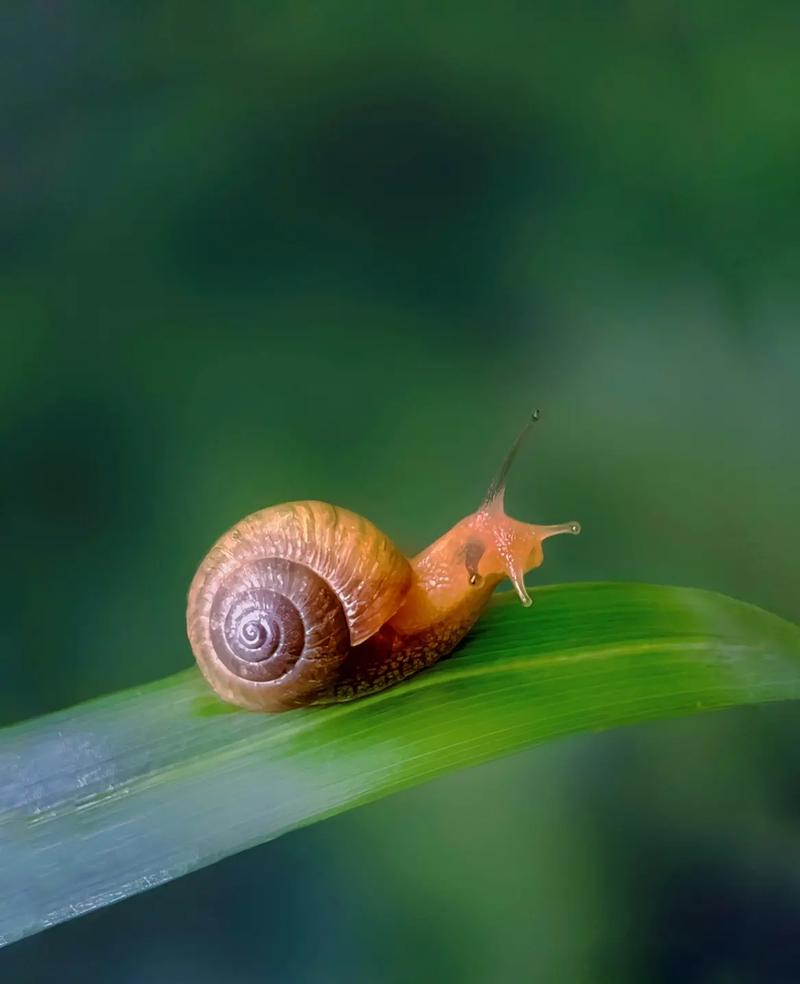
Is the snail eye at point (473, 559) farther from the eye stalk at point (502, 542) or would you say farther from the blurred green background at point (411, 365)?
the blurred green background at point (411, 365)

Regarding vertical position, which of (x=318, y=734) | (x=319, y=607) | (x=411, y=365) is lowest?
Answer: (x=318, y=734)

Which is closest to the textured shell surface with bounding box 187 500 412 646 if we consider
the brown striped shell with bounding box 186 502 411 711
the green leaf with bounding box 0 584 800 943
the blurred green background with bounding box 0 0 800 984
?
the brown striped shell with bounding box 186 502 411 711

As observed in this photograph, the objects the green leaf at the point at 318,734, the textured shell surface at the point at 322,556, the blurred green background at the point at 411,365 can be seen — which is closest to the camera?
the green leaf at the point at 318,734

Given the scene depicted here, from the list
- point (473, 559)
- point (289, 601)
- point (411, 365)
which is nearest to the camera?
point (289, 601)

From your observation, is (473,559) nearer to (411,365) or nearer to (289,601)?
(289,601)

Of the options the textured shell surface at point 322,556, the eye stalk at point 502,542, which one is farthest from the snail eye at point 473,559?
the textured shell surface at point 322,556

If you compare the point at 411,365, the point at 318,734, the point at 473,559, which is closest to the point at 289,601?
the point at 318,734

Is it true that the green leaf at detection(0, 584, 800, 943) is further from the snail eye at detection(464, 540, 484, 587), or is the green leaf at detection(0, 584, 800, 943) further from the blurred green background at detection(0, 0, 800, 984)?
the blurred green background at detection(0, 0, 800, 984)
